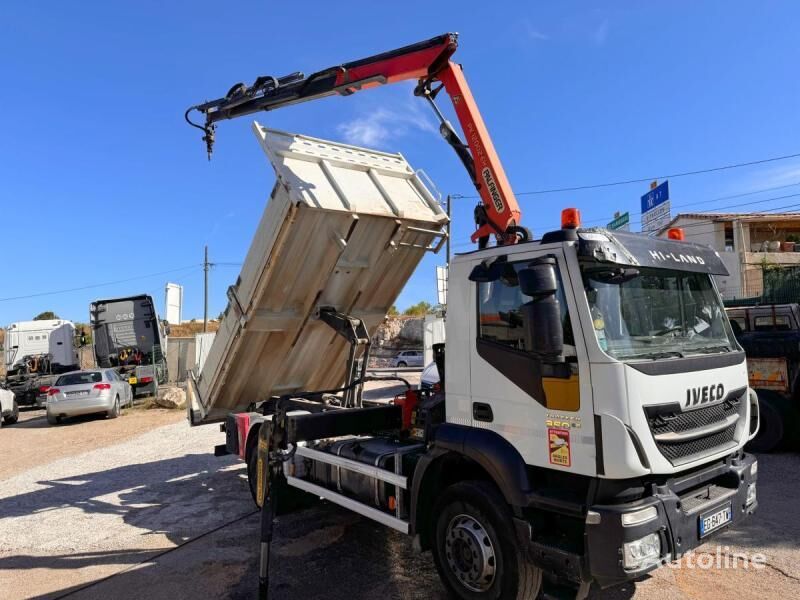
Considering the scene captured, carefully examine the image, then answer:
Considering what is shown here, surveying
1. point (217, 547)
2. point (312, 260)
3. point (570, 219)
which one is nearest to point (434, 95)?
point (312, 260)

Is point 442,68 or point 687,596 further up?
point 442,68

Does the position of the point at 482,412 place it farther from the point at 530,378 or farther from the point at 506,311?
the point at 506,311

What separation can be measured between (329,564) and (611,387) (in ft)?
9.90

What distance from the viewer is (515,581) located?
134 inches

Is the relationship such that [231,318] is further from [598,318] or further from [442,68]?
[598,318]

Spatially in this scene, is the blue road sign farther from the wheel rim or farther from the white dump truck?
the white dump truck

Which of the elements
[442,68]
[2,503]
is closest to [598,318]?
[442,68]

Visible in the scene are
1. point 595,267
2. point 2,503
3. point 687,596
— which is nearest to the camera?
point 595,267

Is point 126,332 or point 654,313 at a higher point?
point 126,332

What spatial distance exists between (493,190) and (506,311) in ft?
6.77

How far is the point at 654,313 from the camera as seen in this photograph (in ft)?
11.8

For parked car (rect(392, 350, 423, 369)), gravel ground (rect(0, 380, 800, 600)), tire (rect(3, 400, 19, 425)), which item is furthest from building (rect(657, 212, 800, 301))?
tire (rect(3, 400, 19, 425))

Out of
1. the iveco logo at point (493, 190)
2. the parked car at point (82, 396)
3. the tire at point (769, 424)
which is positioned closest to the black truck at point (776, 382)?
the tire at point (769, 424)

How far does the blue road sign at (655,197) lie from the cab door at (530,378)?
1536 centimetres
